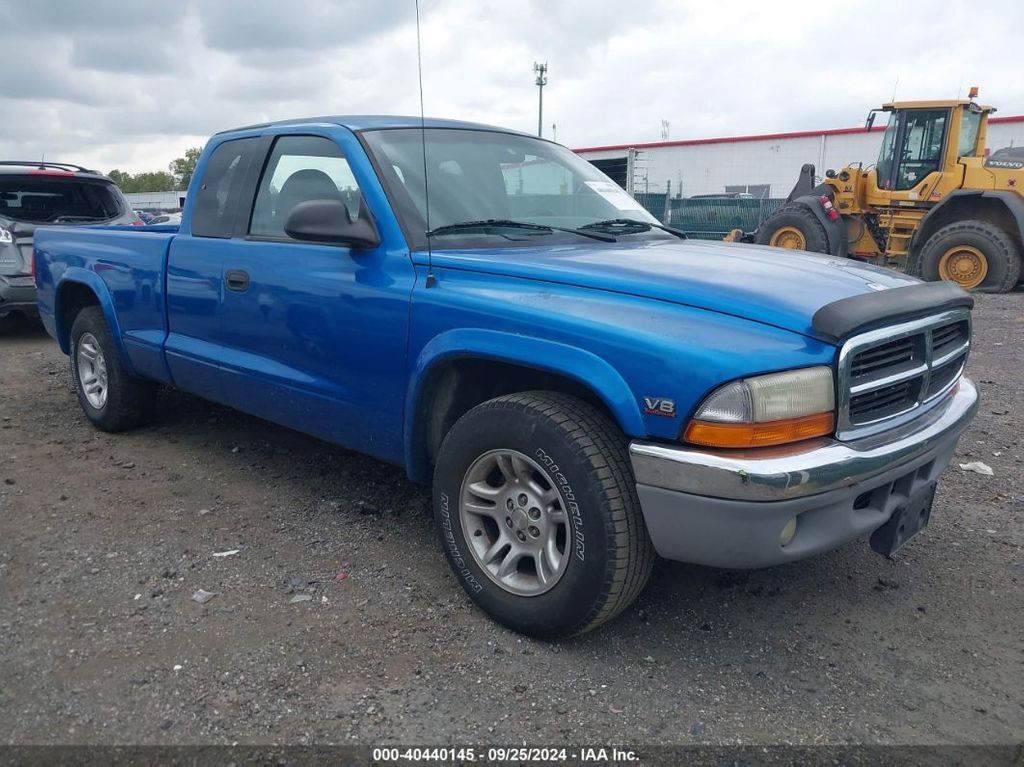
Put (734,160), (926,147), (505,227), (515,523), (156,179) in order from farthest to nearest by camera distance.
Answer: (156,179), (734,160), (926,147), (505,227), (515,523)

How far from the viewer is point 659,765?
221cm

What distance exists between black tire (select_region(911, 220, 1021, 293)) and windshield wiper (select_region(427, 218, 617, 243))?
1041 cm

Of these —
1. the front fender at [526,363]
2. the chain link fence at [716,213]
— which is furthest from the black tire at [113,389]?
the chain link fence at [716,213]

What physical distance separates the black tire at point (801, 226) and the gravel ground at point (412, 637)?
30.7ft

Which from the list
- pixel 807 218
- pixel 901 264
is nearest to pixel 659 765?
pixel 807 218

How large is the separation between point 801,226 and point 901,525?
443 inches

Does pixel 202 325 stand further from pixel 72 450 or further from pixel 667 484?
pixel 667 484

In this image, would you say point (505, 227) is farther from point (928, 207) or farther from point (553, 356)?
point (928, 207)

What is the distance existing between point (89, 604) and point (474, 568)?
Answer: 1.45 meters

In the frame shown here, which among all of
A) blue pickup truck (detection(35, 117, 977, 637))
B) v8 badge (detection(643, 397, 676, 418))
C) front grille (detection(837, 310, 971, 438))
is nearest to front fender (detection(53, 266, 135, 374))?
blue pickup truck (detection(35, 117, 977, 637))

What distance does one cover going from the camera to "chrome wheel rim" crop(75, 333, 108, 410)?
5043mm

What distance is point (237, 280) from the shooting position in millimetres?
3750

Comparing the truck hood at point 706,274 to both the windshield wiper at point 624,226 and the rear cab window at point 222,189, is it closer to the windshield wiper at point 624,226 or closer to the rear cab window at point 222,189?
the windshield wiper at point 624,226

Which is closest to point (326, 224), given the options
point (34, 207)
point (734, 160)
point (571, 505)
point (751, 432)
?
point (571, 505)
